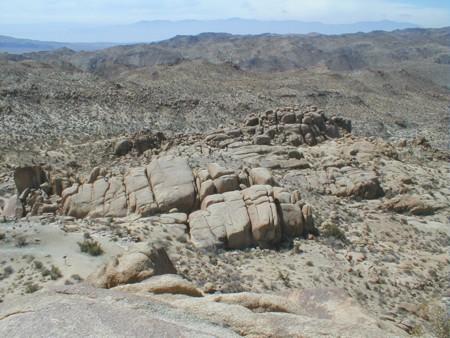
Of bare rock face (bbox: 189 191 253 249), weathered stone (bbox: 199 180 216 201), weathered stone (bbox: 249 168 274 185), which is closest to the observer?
bare rock face (bbox: 189 191 253 249)

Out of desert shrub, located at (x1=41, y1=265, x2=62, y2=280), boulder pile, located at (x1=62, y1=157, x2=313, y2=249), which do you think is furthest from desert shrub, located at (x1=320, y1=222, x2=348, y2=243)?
desert shrub, located at (x1=41, y1=265, x2=62, y2=280)

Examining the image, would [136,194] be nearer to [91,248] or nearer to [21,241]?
[91,248]

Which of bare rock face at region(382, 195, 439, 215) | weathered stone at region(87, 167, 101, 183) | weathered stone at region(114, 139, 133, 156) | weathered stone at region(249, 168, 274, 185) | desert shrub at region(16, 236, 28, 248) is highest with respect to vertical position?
weathered stone at region(87, 167, 101, 183)

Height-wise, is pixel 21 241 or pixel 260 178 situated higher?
pixel 260 178

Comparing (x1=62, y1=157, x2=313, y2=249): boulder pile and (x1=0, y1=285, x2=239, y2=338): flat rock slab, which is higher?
(x1=0, y1=285, x2=239, y2=338): flat rock slab

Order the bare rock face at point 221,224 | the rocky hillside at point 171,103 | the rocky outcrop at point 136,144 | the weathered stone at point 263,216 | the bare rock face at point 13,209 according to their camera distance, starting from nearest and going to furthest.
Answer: the bare rock face at point 221,224
the weathered stone at point 263,216
the bare rock face at point 13,209
the rocky outcrop at point 136,144
the rocky hillside at point 171,103

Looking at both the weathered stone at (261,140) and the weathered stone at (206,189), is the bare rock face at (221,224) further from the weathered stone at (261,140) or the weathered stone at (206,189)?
the weathered stone at (261,140)

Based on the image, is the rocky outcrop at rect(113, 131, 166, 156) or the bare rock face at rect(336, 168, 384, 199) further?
the rocky outcrop at rect(113, 131, 166, 156)

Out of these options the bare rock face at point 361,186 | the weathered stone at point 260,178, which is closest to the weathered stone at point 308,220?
the weathered stone at point 260,178

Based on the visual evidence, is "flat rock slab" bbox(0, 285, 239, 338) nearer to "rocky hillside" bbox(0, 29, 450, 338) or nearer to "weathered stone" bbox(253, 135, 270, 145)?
"rocky hillside" bbox(0, 29, 450, 338)

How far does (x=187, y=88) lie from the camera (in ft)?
246

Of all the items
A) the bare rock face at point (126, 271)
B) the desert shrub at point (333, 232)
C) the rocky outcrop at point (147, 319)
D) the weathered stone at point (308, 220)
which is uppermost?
the rocky outcrop at point (147, 319)

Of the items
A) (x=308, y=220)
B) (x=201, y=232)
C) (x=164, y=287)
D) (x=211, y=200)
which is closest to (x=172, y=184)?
(x=211, y=200)

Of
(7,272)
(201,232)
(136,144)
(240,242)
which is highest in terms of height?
(7,272)
